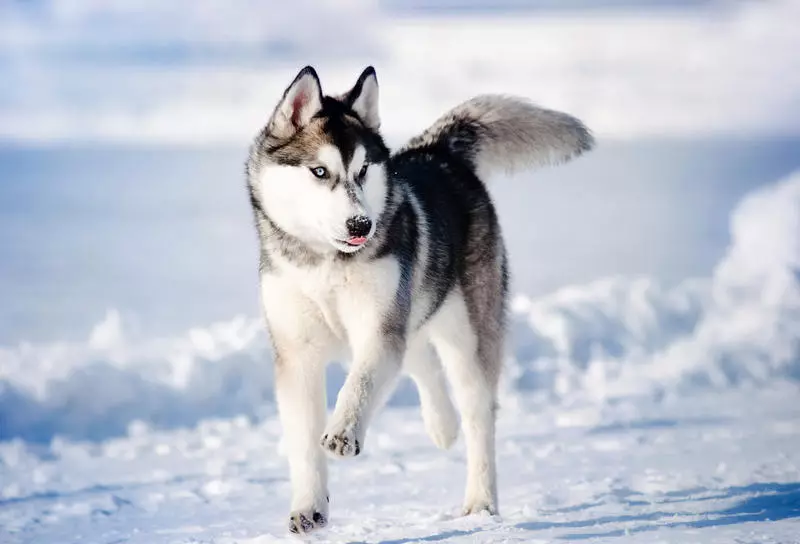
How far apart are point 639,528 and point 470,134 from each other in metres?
1.22

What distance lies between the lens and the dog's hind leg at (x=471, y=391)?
2.63 meters

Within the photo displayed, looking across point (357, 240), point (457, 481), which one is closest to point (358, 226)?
point (357, 240)

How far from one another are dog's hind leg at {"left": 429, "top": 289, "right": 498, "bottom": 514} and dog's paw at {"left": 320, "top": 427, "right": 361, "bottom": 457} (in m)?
0.61

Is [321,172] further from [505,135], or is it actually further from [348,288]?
[505,135]

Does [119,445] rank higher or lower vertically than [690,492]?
higher

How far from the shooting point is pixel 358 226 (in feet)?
7.19

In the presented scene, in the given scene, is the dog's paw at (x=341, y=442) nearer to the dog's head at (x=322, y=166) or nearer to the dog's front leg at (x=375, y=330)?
the dog's front leg at (x=375, y=330)

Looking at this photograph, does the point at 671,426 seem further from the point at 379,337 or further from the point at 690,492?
the point at 379,337

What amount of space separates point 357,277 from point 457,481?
44.1 inches

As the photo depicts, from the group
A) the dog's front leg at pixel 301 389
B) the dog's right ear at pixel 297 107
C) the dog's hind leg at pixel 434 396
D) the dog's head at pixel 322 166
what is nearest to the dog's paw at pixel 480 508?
the dog's hind leg at pixel 434 396

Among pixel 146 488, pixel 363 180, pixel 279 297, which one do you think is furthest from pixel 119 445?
pixel 363 180

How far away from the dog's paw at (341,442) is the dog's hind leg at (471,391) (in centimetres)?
61

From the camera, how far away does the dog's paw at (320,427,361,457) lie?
2.10 m

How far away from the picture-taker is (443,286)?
262 cm
